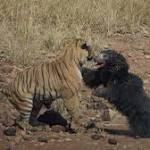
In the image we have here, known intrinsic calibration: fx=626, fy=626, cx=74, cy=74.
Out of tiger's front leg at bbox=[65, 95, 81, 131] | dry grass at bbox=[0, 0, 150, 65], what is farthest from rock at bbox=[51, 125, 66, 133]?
dry grass at bbox=[0, 0, 150, 65]

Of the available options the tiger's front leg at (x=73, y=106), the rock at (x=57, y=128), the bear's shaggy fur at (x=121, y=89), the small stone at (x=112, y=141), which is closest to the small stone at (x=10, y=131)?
the rock at (x=57, y=128)

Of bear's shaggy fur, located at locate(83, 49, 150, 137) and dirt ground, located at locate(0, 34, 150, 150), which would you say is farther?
bear's shaggy fur, located at locate(83, 49, 150, 137)

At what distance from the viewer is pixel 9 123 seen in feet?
25.6

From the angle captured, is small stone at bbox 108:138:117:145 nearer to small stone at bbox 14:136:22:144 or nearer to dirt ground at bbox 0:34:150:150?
dirt ground at bbox 0:34:150:150

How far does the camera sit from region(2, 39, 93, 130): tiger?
7484 millimetres

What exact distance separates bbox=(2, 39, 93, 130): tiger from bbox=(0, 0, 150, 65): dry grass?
2268 mm

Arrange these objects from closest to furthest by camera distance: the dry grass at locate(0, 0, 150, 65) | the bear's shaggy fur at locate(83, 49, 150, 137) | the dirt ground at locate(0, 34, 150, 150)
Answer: the dirt ground at locate(0, 34, 150, 150), the bear's shaggy fur at locate(83, 49, 150, 137), the dry grass at locate(0, 0, 150, 65)

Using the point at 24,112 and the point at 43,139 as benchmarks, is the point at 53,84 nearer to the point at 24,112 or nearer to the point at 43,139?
the point at 24,112

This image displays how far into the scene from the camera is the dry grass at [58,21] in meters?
10.4

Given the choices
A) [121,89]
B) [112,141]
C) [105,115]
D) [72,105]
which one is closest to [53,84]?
[72,105]

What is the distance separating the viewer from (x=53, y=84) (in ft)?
24.9

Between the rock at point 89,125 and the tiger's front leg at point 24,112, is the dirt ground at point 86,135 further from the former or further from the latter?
the tiger's front leg at point 24,112

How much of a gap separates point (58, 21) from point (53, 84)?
13.4 ft

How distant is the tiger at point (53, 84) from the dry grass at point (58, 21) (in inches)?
89.3
